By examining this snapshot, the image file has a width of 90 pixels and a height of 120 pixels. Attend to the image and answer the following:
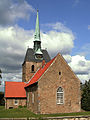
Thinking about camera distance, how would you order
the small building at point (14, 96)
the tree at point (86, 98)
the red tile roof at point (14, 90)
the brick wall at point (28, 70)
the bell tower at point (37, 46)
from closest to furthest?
the tree at point (86, 98)
the small building at point (14, 96)
the red tile roof at point (14, 90)
the brick wall at point (28, 70)
the bell tower at point (37, 46)

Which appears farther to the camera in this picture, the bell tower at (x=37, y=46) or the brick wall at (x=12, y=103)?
the bell tower at (x=37, y=46)

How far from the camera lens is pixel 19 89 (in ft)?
119

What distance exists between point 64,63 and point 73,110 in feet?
25.1

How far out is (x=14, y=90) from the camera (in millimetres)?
35625

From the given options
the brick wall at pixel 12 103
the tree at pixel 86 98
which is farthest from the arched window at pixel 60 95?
the brick wall at pixel 12 103

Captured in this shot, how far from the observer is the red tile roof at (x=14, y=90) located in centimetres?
3424

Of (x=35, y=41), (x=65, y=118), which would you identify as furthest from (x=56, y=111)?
(x=35, y=41)

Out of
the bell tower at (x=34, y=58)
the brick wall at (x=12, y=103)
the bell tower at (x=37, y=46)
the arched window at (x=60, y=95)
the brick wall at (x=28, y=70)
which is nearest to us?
the arched window at (x=60, y=95)

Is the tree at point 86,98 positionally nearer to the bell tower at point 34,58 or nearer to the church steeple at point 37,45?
the bell tower at point 34,58

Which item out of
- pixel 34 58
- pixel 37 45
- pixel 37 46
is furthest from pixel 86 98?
pixel 37 45

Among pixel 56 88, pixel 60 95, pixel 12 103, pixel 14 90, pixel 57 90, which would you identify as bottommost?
pixel 12 103

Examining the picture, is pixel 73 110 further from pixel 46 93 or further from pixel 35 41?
pixel 35 41

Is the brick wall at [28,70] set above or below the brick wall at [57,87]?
above

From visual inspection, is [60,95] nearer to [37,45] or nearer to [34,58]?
[34,58]
